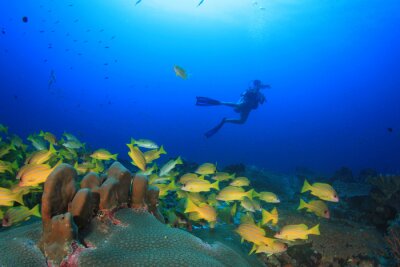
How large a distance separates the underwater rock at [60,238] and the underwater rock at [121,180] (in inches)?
34.0

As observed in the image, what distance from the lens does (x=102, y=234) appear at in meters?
2.99

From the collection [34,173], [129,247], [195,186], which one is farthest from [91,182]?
[195,186]

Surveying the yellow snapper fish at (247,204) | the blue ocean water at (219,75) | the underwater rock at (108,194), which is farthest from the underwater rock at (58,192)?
the blue ocean water at (219,75)

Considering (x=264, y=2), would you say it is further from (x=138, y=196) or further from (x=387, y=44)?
(x=387, y=44)

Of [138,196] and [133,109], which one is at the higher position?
[138,196]

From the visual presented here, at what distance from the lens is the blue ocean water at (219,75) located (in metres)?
68.9

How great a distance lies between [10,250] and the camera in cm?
277

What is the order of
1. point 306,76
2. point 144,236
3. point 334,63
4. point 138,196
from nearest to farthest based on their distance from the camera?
1. point 144,236
2. point 138,196
3. point 334,63
4. point 306,76

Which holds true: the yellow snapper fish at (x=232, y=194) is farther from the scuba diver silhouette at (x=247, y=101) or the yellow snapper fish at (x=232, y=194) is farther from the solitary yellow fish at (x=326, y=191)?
the scuba diver silhouette at (x=247, y=101)

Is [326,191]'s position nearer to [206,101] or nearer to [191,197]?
[191,197]

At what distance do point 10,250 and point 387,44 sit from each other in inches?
4207

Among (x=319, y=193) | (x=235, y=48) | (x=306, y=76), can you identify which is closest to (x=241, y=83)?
(x=306, y=76)

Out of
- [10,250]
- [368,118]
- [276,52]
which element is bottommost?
[368,118]

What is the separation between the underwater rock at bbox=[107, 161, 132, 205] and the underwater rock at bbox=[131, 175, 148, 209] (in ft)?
0.28
